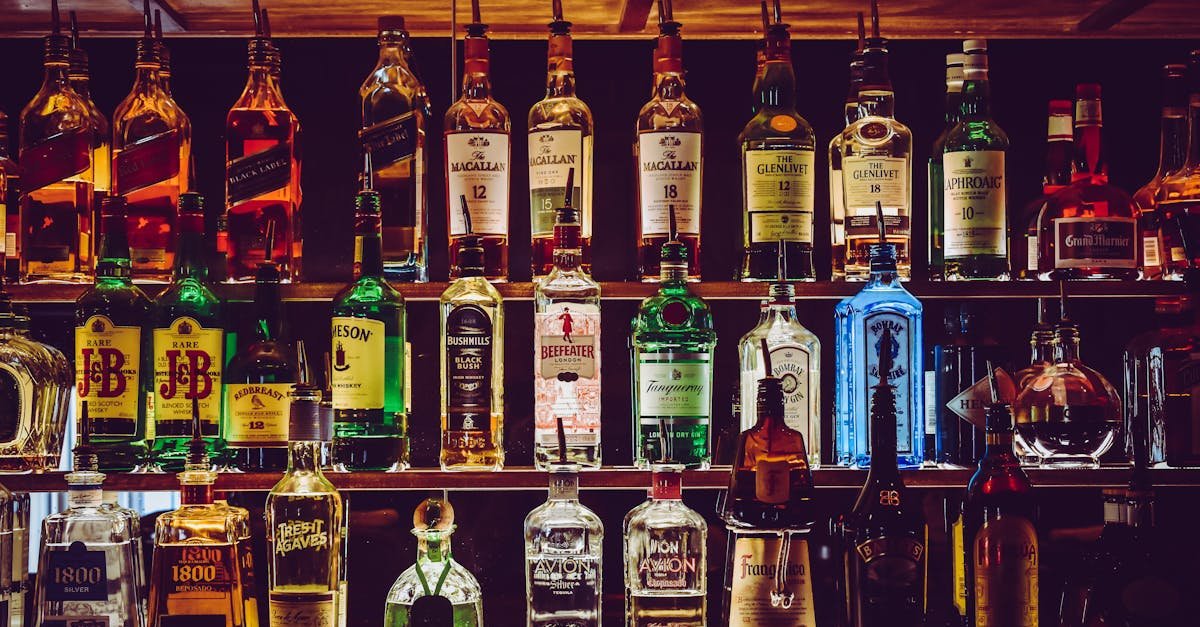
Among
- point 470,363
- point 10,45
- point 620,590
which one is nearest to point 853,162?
point 470,363

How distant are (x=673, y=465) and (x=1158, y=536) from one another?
882mm

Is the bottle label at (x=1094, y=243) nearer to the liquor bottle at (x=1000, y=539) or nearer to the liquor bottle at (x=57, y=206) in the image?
the liquor bottle at (x=1000, y=539)

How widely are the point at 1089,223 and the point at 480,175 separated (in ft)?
3.38

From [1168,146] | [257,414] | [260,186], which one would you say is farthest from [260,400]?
[1168,146]

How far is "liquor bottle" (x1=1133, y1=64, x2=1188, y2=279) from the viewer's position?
220 centimetres

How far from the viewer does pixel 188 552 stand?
1.95 meters

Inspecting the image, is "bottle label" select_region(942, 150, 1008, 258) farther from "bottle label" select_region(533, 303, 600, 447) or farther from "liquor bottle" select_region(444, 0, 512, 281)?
"liquor bottle" select_region(444, 0, 512, 281)

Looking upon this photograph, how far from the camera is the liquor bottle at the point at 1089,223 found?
2.06 m

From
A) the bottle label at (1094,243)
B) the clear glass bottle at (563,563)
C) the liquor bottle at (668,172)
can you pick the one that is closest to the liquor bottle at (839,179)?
the liquor bottle at (668,172)

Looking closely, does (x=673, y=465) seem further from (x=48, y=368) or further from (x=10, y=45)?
(x=10, y=45)

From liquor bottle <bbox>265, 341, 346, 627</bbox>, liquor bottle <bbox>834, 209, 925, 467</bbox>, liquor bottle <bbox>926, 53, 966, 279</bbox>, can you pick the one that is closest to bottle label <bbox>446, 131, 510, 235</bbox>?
liquor bottle <bbox>265, 341, 346, 627</bbox>

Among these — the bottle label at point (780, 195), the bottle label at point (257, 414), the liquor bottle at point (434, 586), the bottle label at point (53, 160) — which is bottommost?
the liquor bottle at point (434, 586)

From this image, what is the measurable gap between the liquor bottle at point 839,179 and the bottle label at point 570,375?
446 millimetres

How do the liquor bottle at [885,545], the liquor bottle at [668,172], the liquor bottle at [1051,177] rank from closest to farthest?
the liquor bottle at [885,545]
the liquor bottle at [668,172]
the liquor bottle at [1051,177]
